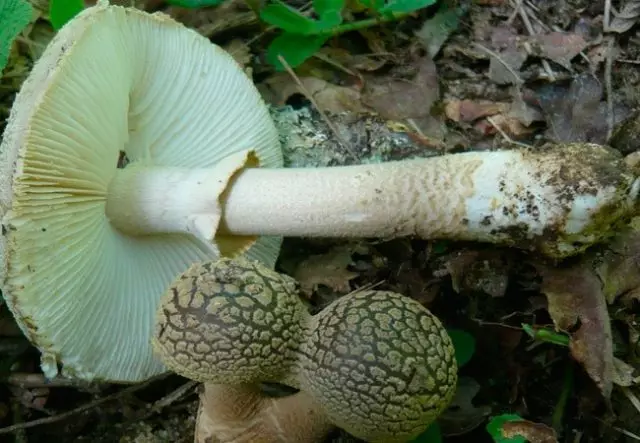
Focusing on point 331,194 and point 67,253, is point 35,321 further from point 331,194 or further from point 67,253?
point 331,194

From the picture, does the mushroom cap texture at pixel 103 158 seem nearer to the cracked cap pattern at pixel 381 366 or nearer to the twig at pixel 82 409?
the twig at pixel 82 409

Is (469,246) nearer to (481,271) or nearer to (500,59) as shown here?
(481,271)

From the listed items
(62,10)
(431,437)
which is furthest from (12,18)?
(431,437)

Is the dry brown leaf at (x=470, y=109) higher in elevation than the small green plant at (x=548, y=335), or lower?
higher

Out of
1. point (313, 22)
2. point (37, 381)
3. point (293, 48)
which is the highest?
point (313, 22)

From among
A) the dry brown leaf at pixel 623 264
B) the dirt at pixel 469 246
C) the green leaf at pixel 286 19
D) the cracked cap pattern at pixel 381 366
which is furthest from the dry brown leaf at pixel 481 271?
the green leaf at pixel 286 19

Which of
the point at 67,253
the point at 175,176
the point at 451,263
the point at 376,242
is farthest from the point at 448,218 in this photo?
the point at 67,253
